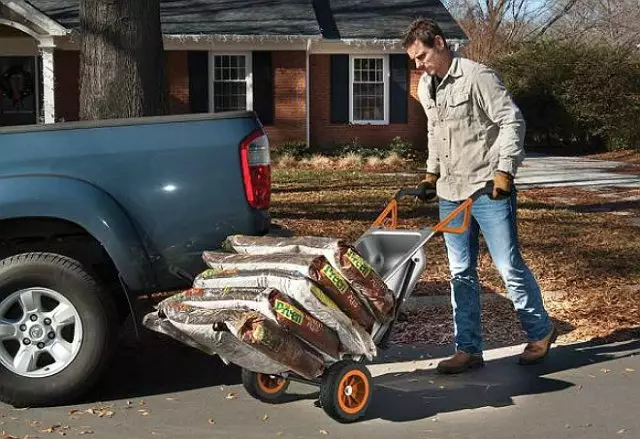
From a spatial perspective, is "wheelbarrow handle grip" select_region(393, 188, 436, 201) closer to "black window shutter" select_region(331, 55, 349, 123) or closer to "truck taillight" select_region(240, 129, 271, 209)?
"truck taillight" select_region(240, 129, 271, 209)

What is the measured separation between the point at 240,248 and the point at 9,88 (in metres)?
19.9

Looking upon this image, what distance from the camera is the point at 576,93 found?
27.5 metres

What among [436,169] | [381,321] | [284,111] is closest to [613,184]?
[284,111]

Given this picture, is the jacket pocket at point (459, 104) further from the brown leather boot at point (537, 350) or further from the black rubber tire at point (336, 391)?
the black rubber tire at point (336, 391)

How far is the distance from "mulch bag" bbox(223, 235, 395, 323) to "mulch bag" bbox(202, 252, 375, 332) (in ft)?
0.13

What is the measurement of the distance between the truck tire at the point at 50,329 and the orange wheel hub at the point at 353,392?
1326mm

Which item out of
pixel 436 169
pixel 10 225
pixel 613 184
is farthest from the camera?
pixel 613 184

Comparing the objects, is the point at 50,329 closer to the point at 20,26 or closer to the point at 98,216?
the point at 98,216

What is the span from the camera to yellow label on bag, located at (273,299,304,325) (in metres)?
4.39

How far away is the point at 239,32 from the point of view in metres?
21.4

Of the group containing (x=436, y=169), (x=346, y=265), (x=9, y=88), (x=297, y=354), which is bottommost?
(x=297, y=354)

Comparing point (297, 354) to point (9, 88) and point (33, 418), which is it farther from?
point (9, 88)

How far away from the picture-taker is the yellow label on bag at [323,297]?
4.46m

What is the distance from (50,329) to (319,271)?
157 cm
